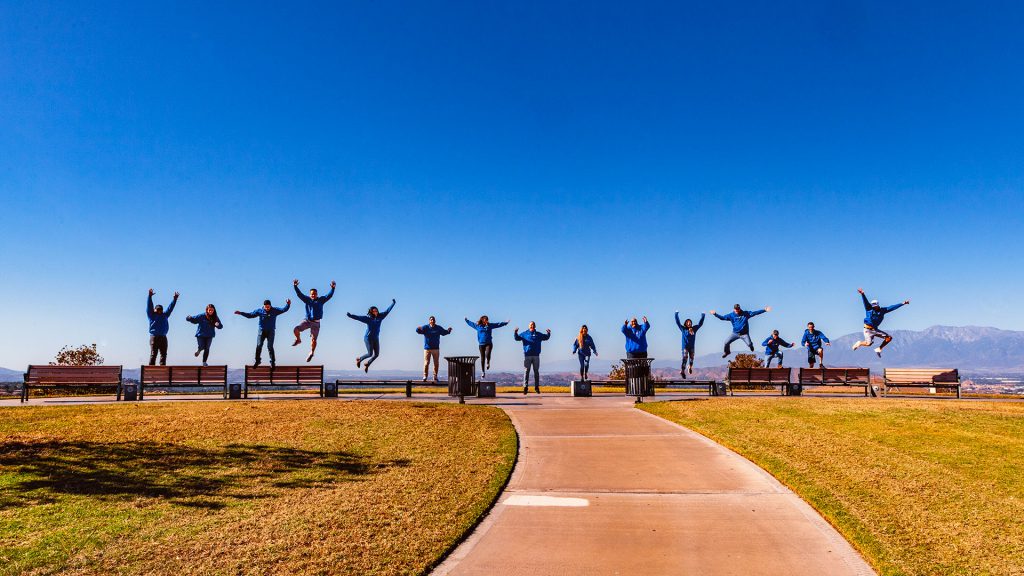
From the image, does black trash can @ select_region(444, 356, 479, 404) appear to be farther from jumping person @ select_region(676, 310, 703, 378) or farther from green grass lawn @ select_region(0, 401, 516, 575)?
jumping person @ select_region(676, 310, 703, 378)

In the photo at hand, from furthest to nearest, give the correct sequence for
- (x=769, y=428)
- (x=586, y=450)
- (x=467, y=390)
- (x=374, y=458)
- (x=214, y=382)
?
(x=214, y=382) → (x=467, y=390) → (x=769, y=428) → (x=586, y=450) → (x=374, y=458)

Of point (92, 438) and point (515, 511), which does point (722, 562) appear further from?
point (92, 438)

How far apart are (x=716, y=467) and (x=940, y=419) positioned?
20.5 ft

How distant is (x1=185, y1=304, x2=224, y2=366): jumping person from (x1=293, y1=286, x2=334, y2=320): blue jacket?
2664 millimetres

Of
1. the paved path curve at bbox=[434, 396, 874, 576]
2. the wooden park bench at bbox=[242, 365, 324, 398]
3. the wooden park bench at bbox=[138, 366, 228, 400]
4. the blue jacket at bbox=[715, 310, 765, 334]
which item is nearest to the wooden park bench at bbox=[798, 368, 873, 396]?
the blue jacket at bbox=[715, 310, 765, 334]

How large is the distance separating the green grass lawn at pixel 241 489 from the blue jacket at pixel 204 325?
20.3 feet

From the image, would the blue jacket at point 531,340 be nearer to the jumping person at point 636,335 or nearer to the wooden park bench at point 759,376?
the jumping person at point 636,335

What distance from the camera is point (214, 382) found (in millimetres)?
17500

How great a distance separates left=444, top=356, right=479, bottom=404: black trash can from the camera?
15586 millimetres

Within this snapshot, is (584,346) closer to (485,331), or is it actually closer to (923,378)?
(485,331)

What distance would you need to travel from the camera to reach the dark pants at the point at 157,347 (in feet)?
59.6

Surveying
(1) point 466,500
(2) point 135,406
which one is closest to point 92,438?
(2) point 135,406

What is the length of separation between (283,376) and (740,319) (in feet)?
50.3

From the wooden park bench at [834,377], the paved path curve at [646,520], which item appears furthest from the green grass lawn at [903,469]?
the wooden park bench at [834,377]
